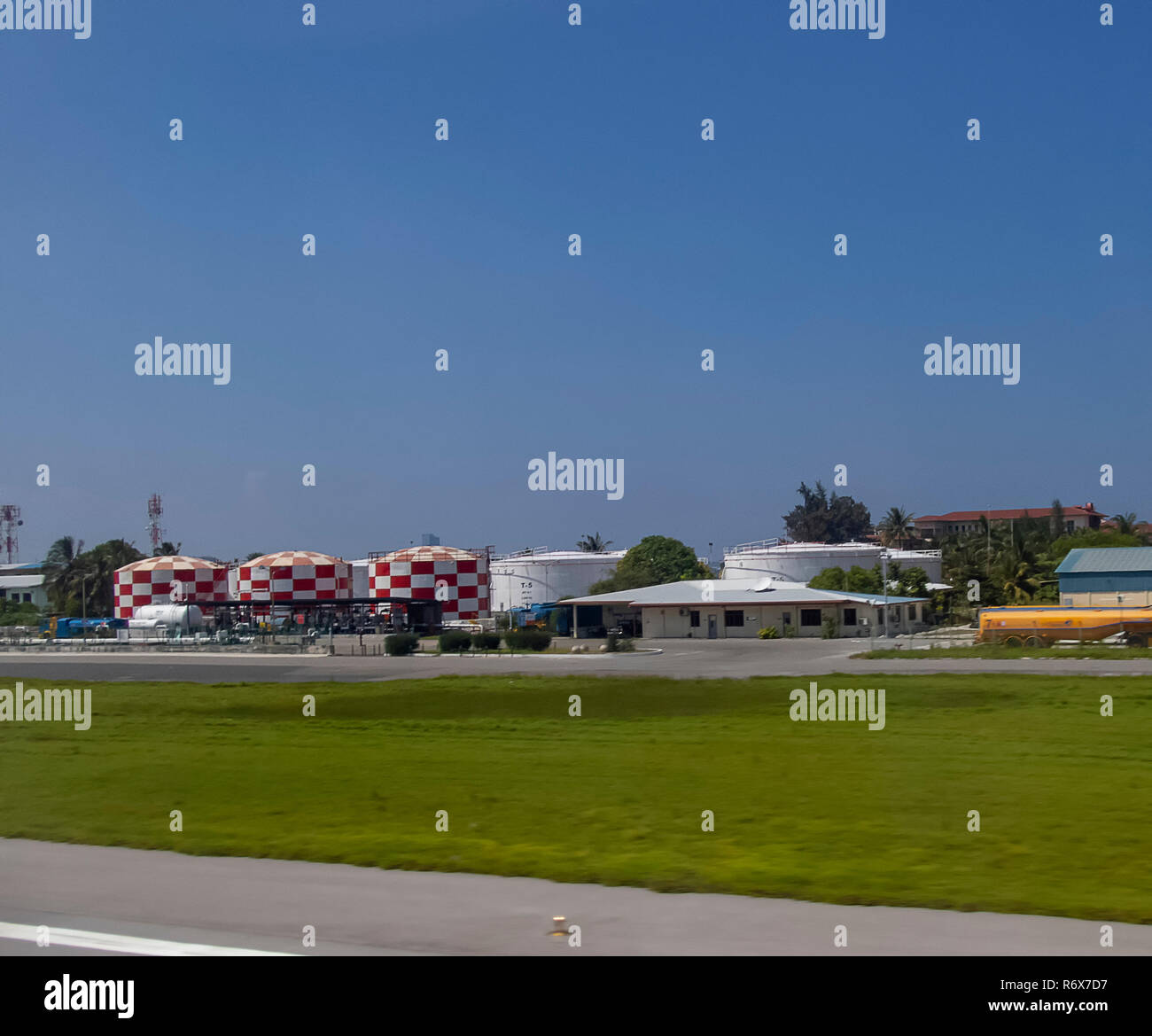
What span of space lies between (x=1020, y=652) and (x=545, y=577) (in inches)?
2449

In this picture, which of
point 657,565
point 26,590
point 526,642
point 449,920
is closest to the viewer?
point 449,920

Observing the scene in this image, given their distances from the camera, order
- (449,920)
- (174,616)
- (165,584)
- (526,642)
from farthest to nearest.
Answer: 1. (165,584)
2. (174,616)
3. (526,642)
4. (449,920)

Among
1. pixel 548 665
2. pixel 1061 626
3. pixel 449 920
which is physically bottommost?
pixel 548 665

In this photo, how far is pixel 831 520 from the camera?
492ft

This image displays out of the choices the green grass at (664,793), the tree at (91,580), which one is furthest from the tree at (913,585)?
the tree at (91,580)

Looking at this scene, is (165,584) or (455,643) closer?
(455,643)

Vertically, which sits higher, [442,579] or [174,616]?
[442,579]

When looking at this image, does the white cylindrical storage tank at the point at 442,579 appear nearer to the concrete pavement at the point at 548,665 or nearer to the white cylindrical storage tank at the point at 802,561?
the white cylindrical storage tank at the point at 802,561

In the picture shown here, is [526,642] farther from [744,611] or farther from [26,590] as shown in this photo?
[26,590]

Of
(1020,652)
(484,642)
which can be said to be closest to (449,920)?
(1020,652)

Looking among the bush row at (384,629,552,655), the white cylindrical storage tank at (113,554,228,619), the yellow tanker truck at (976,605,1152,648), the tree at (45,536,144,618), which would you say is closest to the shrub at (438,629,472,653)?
the bush row at (384,629,552,655)

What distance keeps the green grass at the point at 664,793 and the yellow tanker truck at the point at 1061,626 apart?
975 inches
